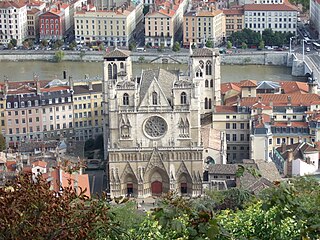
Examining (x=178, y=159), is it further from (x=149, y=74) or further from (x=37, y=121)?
(x=37, y=121)

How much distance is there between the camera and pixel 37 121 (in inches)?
1175

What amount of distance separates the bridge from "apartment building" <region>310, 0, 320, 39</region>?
4772 mm

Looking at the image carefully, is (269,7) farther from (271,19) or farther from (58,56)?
(58,56)

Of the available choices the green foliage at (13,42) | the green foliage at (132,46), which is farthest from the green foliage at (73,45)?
the green foliage at (13,42)

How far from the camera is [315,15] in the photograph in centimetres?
4797

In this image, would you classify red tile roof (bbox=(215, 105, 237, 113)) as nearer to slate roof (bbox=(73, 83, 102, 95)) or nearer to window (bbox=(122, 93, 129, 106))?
window (bbox=(122, 93, 129, 106))

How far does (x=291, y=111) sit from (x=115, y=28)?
20691 millimetres

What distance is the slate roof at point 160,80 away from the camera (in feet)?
77.9

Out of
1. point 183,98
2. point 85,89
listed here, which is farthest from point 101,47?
point 183,98

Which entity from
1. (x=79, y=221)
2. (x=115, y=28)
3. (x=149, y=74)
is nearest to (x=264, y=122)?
(x=149, y=74)

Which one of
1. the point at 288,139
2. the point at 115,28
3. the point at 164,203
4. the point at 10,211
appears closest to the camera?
the point at 10,211

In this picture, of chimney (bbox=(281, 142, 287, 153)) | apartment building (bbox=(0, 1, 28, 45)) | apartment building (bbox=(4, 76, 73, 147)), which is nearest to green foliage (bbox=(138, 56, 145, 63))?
apartment building (bbox=(0, 1, 28, 45))

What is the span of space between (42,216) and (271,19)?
3991 centimetres

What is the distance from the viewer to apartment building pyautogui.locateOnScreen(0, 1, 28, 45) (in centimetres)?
4712
